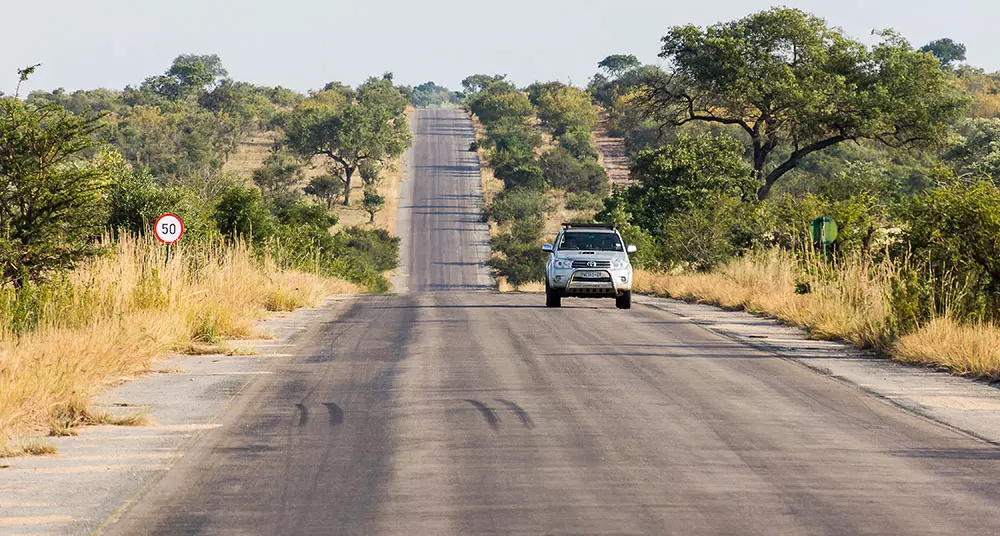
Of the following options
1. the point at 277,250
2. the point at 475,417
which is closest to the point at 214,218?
the point at 277,250

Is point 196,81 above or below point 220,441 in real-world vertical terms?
above

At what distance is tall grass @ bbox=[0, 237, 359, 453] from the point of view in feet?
37.6

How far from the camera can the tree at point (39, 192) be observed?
18812 millimetres

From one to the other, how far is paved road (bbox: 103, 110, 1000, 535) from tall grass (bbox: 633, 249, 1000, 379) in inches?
78.3

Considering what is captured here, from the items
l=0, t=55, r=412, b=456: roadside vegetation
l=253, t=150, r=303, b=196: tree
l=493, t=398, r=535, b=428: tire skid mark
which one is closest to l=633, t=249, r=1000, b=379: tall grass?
l=493, t=398, r=535, b=428: tire skid mark

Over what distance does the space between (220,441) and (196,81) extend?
194 m

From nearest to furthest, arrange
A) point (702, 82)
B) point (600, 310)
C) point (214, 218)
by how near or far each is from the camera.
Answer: point (600, 310) < point (214, 218) < point (702, 82)

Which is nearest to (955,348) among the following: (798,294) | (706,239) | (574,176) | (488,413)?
(488,413)

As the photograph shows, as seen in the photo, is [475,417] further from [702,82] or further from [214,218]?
[702,82]

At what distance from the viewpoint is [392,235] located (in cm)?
10575

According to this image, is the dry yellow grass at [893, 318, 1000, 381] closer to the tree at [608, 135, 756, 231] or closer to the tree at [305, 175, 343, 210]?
the tree at [608, 135, 756, 231]

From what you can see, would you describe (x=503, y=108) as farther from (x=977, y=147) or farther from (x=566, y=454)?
(x=566, y=454)

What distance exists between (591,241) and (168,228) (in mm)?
10153

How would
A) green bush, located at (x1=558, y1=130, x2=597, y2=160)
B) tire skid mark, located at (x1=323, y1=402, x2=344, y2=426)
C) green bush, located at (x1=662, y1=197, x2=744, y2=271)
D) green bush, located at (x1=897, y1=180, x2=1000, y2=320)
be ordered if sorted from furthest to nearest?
green bush, located at (x1=558, y1=130, x2=597, y2=160), green bush, located at (x1=662, y1=197, x2=744, y2=271), green bush, located at (x1=897, y1=180, x2=1000, y2=320), tire skid mark, located at (x1=323, y1=402, x2=344, y2=426)
